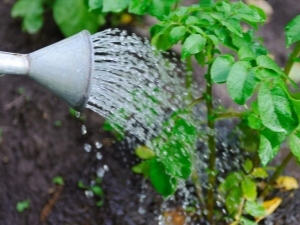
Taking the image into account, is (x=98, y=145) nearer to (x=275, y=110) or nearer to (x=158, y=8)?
(x=158, y=8)

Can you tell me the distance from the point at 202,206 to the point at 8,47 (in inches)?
56.2

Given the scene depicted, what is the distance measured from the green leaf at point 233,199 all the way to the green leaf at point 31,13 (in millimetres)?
1369

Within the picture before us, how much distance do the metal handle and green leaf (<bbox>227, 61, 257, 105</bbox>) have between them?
1.55 ft

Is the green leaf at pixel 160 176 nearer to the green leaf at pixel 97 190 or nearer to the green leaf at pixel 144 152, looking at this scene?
the green leaf at pixel 144 152

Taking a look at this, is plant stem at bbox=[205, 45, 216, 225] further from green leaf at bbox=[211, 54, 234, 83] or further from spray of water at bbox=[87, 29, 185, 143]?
spray of water at bbox=[87, 29, 185, 143]

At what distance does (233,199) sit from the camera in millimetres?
1717

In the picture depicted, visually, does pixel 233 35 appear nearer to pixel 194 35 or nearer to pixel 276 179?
pixel 194 35

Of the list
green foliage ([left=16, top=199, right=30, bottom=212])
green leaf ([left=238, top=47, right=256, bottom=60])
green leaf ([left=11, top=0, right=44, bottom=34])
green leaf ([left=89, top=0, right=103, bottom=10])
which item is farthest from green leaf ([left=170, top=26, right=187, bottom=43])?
green leaf ([left=11, top=0, right=44, bottom=34])

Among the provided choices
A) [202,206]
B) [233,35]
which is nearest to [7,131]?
[202,206]

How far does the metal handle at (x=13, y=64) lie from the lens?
983 mm

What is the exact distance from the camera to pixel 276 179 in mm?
1806

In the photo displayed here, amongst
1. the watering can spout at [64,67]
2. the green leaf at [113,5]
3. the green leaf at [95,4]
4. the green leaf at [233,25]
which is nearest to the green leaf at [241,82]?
the green leaf at [233,25]

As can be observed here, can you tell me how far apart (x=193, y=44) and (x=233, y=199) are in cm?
85

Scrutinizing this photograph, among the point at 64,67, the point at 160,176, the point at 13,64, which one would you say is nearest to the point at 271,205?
the point at 160,176
